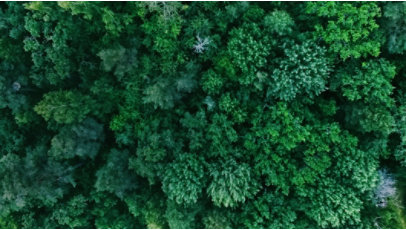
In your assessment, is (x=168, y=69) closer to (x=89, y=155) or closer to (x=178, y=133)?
(x=178, y=133)

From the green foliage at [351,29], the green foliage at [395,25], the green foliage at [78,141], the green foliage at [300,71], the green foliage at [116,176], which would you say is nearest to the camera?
the green foliage at [395,25]

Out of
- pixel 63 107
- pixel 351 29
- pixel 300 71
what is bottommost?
pixel 63 107

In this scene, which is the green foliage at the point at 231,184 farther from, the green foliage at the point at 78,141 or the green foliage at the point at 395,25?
the green foliage at the point at 395,25

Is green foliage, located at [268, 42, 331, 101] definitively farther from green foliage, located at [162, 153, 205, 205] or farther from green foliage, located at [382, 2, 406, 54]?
green foliage, located at [162, 153, 205, 205]

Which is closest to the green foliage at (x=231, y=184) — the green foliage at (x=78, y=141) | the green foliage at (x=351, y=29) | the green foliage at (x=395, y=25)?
the green foliage at (x=78, y=141)

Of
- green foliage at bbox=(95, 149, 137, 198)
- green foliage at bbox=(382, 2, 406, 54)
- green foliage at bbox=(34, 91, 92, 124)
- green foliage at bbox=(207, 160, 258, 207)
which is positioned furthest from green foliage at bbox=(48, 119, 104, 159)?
green foliage at bbox=(382, 2, 406, 54)

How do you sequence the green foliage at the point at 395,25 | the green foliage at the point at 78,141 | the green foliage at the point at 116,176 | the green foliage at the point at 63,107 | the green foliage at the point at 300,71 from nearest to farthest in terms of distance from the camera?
the green foliage at the point at 395,25, the green foliage at the point at 300,71, the green foliage at the point at 63,107, the green foliage at the point at 78,141, the green foliage at the point at 116,176

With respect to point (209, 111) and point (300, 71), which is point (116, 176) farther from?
point (300, 71)

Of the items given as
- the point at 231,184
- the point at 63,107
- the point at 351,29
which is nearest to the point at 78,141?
the point at 63,107
